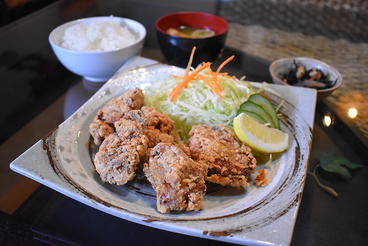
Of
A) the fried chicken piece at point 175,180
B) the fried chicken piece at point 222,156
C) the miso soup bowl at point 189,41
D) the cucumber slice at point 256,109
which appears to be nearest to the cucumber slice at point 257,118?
the cucumber slice at point 256,109

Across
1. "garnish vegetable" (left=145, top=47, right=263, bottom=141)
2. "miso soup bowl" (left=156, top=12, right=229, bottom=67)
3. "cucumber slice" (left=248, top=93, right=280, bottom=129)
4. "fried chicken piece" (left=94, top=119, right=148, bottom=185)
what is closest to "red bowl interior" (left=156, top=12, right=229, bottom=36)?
"miso soup bowl" (left=156, top=12, right=229, bottom=67)

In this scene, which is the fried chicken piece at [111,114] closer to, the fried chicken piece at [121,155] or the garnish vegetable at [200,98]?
the fried chicken piece at [121,155]

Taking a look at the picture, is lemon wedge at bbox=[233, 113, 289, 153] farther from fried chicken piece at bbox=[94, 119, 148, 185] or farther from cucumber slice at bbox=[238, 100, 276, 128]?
fried chicken piece at bbox=[94, 119, 148, 185]

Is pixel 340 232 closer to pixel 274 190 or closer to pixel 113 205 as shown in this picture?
pixel 274 190

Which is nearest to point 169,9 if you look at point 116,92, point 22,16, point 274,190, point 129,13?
point 129,13

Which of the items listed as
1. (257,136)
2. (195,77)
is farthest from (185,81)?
(257,136)
